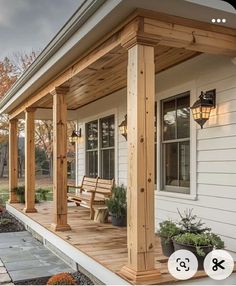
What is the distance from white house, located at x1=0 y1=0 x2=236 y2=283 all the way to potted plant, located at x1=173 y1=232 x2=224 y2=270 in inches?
20.6

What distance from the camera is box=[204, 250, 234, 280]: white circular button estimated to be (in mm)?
3609

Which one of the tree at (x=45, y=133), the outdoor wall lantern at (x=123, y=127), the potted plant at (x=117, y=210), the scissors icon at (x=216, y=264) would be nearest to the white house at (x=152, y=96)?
the outdoor wall lantern at (x=123, y=127)

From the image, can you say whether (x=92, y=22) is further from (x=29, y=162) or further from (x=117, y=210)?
(x=29, y=162)

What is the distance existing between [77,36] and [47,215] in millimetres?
4302

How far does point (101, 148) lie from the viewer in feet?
28.4

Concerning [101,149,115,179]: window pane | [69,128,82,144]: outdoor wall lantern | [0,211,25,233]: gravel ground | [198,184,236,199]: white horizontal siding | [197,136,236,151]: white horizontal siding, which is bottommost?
[0,211,25,233]: gravel ground

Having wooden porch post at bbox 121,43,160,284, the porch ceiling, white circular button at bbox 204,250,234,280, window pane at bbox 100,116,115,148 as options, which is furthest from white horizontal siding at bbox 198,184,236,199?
window pane at bbox 100,116,115,148

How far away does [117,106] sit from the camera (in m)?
7.64

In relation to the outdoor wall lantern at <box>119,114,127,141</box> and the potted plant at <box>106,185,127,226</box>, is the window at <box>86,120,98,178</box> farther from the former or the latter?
the potted plant at <box>106,185,127,226</box>

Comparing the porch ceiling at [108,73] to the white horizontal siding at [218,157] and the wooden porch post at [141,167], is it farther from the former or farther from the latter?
the wooden porch post at [141,167]

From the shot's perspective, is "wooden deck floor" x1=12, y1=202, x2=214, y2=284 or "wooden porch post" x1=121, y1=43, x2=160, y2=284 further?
"wooden deck floor" x1=12, y1=202, x2=214, y2=284

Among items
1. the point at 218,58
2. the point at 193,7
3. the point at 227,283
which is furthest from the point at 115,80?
the point at 227,283

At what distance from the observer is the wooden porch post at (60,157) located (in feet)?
18.9

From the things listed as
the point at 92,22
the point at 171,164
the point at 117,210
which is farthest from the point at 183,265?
the point at 117,210
